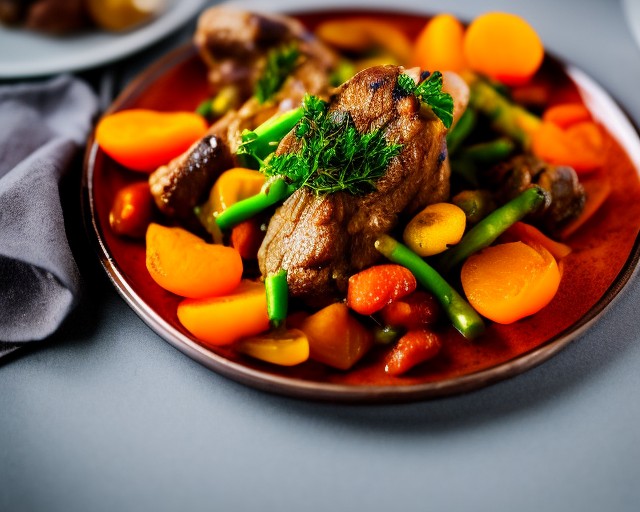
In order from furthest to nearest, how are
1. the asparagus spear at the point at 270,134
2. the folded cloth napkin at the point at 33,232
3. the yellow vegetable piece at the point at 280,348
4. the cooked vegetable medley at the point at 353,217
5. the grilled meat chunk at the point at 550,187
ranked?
1. the grilled meat chunk at the point at 550,187
2. the asparagus spear at the point at 270,134
3. the folded cloth napkin at the point at 33,232
4. the cooked vegetable medley at the point at 353,217
5. the yellow vegetable piece at the point at 280,348

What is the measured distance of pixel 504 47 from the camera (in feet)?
10.8

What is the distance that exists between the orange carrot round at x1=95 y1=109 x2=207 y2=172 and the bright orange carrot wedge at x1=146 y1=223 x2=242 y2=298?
0.59 metres

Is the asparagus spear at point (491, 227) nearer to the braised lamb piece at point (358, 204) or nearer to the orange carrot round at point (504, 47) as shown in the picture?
the braised lamb piece at point (358, 204)

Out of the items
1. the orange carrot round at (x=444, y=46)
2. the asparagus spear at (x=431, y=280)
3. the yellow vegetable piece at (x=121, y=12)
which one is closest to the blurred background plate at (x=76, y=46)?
the yellow vegetable piece at (x=121, y=12)

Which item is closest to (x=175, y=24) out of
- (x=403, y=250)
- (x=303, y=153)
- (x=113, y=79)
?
(x=113, y=79)

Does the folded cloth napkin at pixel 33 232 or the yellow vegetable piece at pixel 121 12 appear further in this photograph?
the yellow vegetable piece at pixel 121 12

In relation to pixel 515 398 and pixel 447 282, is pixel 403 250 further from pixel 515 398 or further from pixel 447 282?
pixel 515 398

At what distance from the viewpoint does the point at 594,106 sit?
3189 millimetres

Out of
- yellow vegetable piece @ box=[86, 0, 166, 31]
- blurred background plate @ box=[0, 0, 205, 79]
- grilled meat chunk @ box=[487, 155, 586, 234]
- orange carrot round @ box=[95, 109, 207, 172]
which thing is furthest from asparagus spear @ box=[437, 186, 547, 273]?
yellow vegetable piece @ box=[86, 0, 166, 31]

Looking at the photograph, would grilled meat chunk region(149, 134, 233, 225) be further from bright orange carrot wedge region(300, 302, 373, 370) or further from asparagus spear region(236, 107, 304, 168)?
bright orange carrot wedge region(300, 302, 373, 370)

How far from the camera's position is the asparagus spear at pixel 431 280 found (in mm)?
2385

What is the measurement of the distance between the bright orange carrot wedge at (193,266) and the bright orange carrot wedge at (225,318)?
0.06 m

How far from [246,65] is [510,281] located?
1846 mm

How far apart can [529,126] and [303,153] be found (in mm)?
1308
